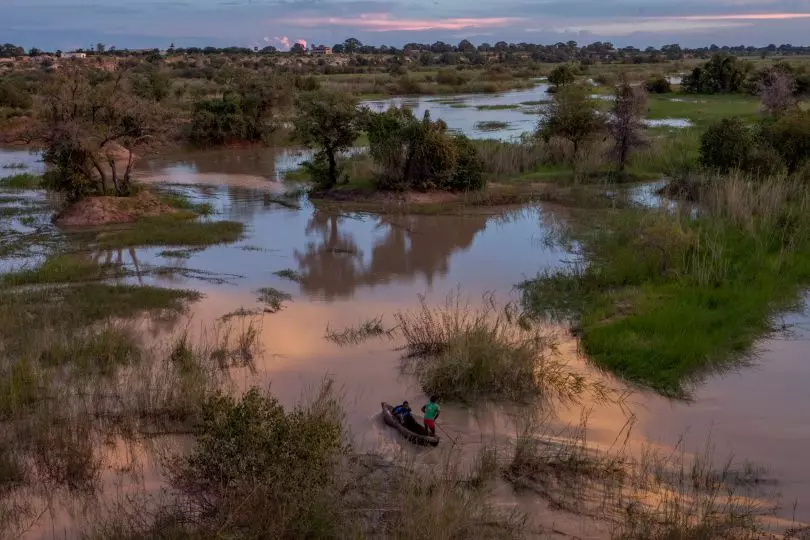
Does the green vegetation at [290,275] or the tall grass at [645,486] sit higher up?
the green vegetation at [290,275]

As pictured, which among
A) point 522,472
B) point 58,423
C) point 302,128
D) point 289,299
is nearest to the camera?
point 522,472

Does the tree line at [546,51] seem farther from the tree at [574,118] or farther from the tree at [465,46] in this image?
the tree at [574,118]

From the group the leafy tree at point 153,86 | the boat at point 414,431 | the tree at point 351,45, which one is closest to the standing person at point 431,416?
the boat at point 414,431

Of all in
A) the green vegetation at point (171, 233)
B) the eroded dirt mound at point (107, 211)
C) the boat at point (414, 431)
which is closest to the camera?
the boat at point (414, 431)

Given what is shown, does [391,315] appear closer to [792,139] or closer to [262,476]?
[262,476]

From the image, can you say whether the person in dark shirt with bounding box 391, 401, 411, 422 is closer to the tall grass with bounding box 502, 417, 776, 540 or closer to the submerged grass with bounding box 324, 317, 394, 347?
the tall grass with bounding box 502, 417, 776, 540

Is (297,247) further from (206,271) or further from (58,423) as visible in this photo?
(58,423)

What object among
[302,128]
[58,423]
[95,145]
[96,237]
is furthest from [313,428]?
[302,128]

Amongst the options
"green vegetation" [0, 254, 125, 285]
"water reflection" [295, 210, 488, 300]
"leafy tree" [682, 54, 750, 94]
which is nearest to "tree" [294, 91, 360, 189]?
"water reflection" [295, 210, 488, 300]
